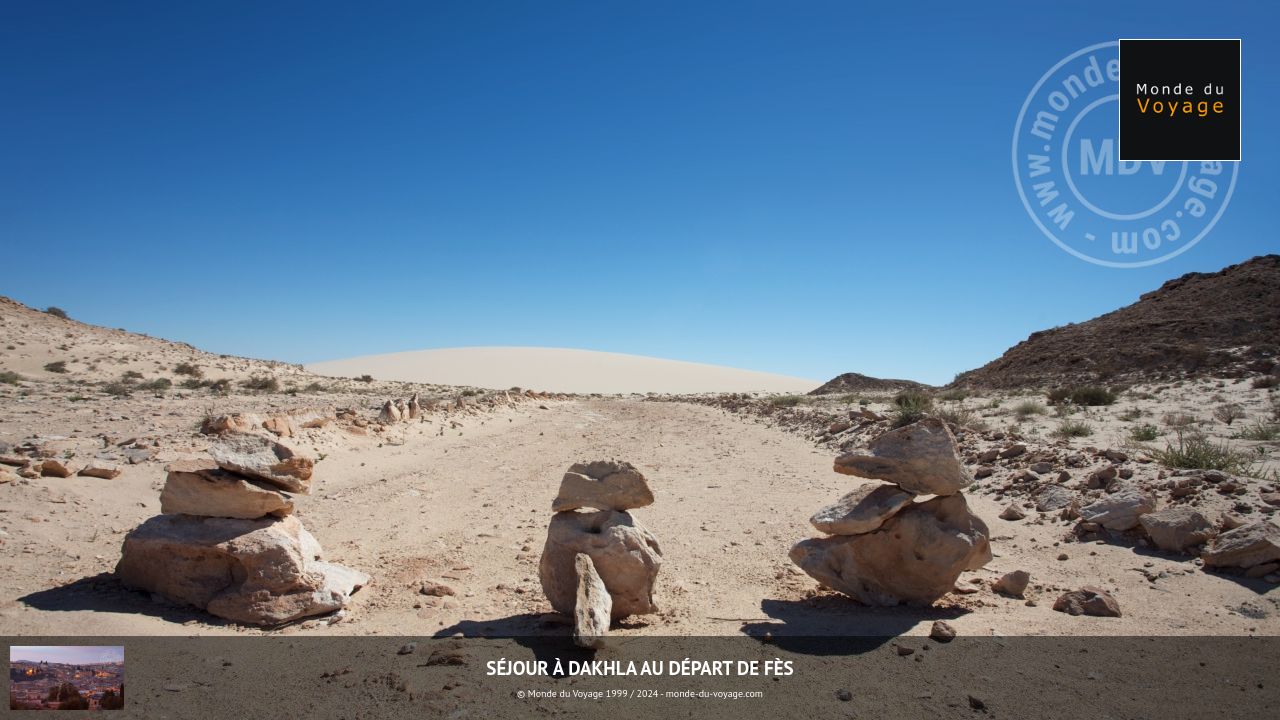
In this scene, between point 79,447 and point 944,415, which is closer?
point 79,447

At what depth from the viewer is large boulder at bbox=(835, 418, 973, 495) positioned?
5.39 m

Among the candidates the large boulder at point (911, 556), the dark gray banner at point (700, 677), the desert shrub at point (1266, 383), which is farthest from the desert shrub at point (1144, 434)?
the desert shrub at point (1266, 383)

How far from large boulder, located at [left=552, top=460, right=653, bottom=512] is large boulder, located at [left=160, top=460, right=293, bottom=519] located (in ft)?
8.32

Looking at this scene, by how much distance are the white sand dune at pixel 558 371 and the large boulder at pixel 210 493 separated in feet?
246

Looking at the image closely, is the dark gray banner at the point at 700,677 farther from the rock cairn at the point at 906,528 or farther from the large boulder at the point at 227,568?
the rock cairn at the point at 906,528

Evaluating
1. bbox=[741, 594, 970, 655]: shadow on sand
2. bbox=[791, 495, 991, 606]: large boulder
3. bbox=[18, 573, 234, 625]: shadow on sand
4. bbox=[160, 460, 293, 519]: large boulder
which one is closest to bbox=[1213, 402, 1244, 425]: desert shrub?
bbox=[791, 495, 991, 606]: large boulder

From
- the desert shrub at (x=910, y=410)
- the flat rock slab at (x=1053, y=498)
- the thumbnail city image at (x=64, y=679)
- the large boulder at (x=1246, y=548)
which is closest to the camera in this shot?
the thumbnail city image at (x=64, y=679)

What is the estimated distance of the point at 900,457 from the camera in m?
5.52

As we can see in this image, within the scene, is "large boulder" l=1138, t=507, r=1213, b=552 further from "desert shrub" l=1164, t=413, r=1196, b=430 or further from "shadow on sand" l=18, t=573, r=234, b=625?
"shadow on sand" l=18, t=573, r=234, b=625

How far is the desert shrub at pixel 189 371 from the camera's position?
3109 cm

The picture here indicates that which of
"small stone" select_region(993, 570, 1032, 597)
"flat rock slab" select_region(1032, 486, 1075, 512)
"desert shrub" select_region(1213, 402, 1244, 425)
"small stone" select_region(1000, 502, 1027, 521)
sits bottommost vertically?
"small stone" select_region(993, 570, 1032, 597)

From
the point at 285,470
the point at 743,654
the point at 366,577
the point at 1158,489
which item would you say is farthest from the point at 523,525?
the point at 1158,489

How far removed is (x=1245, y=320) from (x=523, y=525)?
121 feet

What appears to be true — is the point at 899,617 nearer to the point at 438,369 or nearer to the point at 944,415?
the point at 944,415
